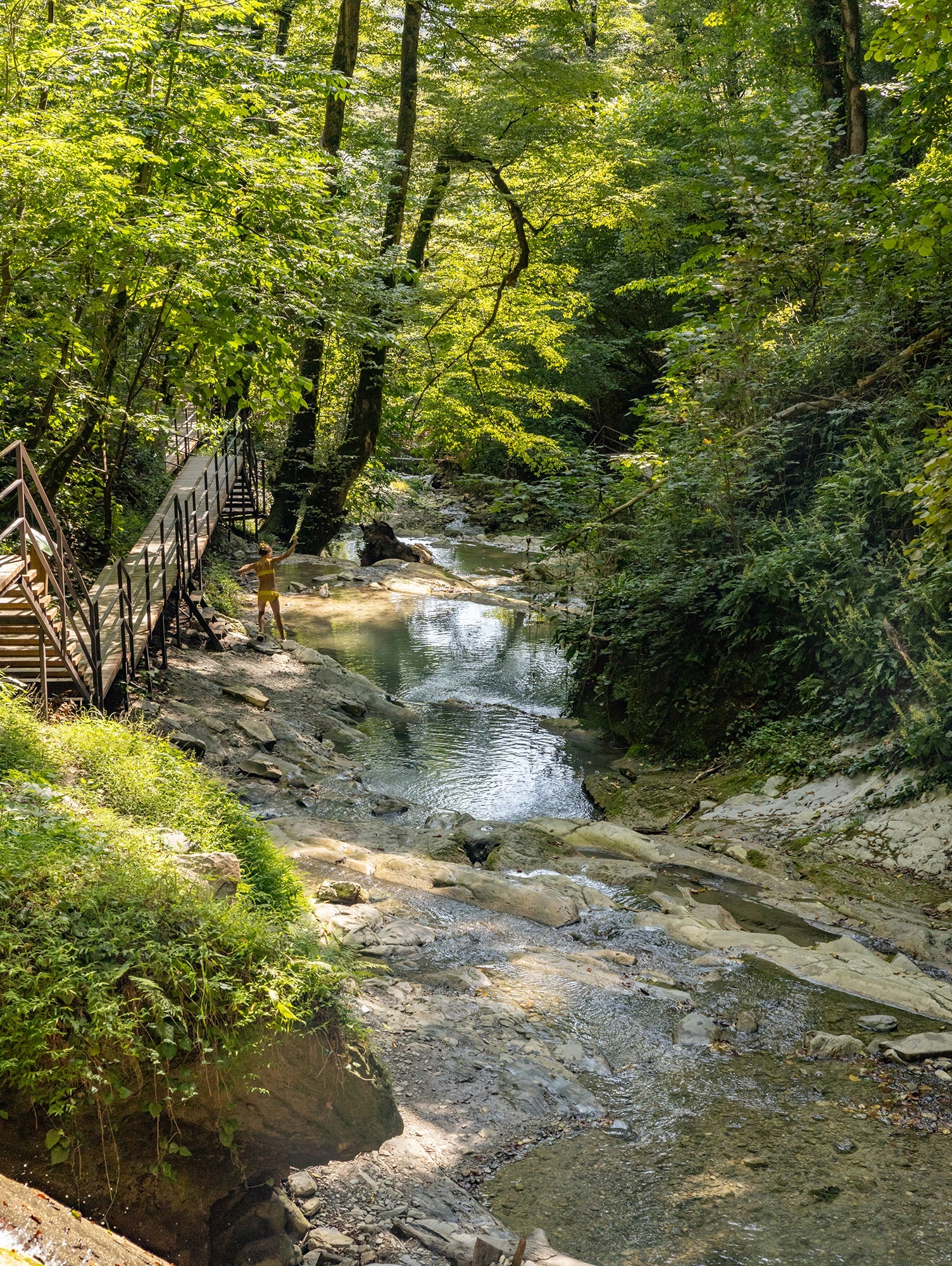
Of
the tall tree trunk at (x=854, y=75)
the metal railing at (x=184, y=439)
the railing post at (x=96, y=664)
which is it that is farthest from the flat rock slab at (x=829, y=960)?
the tall tree trunk at (x=854, y=75)

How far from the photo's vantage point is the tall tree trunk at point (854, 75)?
13.6 metres

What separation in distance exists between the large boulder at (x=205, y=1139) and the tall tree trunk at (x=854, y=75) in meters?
14.6

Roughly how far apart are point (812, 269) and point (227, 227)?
7161mm

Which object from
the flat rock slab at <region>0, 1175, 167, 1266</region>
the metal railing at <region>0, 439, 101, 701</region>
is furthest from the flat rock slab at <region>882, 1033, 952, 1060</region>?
the metal railing at <region>0, 439, 101, 701</region>

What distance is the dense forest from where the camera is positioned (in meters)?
8.00

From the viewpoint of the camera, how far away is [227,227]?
28.2 feet

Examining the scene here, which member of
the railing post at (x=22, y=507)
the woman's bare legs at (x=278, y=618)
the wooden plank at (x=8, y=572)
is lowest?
the woman's bare legs at (x=278, y=618)

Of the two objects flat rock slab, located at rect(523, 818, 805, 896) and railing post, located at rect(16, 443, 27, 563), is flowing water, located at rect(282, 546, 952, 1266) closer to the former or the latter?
flat rock slab, located at rect(523, 818, 805, 896)

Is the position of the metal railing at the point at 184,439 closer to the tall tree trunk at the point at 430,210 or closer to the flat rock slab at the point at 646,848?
the tall tree trunk at the point at 430,210

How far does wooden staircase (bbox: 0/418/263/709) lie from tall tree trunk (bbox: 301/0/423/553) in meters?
4.95

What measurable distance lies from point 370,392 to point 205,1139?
17456 mm

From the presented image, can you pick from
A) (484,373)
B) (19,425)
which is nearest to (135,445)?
(19,425)

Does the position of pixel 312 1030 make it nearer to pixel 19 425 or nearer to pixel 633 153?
pixel 19 425

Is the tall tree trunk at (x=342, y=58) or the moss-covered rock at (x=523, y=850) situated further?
the tall tree trunk at (x=342, y=58)
